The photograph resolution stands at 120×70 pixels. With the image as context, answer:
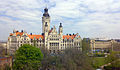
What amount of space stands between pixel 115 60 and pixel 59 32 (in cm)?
3529

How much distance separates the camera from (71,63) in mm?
28062

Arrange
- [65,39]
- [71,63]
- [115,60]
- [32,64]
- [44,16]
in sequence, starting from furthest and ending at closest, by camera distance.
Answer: [44,16] → [65,39] → [115,60] → [32,64] → [71,63]

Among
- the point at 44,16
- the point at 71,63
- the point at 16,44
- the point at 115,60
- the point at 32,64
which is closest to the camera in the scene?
the point at 71,63

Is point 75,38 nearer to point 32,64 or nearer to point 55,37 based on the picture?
point 55,37

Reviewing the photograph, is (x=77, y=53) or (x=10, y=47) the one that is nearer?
(x=77, y=53)

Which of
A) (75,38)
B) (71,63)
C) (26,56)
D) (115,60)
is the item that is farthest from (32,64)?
(75,38)

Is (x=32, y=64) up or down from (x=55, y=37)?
down

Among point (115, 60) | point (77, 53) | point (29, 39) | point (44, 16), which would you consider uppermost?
point (44, 16)

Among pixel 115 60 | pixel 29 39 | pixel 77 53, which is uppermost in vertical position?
pixel 29 39

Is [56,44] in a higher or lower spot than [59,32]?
lower

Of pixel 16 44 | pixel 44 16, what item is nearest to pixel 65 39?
A: pixel 44 16

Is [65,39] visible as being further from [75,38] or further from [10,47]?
[10,47]

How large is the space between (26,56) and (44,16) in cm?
4478

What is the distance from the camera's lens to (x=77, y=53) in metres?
32.6
